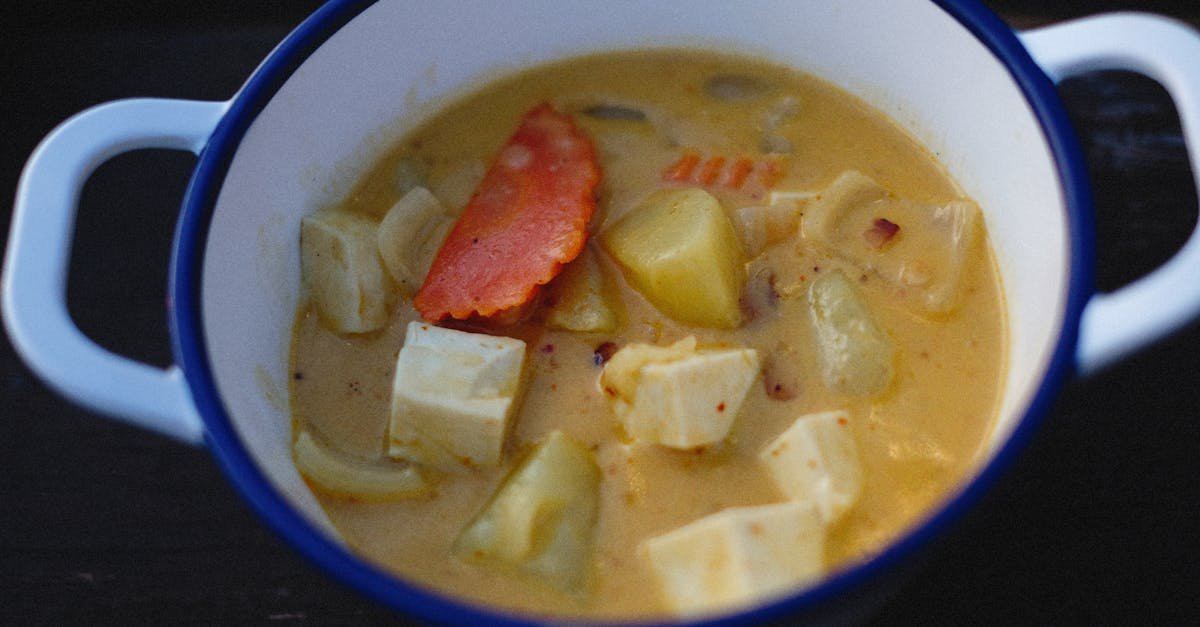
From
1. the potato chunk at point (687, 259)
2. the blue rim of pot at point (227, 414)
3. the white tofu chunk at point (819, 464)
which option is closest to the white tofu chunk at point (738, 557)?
the white tofu chunk at point (819, 464)

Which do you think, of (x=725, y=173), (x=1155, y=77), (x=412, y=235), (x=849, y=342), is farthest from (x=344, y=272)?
(x=1155, y=77)

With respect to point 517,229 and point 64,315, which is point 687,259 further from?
point 64,315

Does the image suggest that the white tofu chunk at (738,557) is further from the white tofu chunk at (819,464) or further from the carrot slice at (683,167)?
the carrot slice at (683,167)

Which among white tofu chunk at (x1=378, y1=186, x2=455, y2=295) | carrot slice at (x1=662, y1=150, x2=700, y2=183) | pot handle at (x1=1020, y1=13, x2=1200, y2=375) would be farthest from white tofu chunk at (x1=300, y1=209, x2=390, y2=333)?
pot handle at (x1=1020, y1=13, x2=1200, y2=375)

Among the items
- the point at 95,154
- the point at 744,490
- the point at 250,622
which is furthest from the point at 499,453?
the point at 95,154

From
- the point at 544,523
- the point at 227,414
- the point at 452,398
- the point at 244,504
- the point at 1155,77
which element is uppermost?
the point at 1155,77
